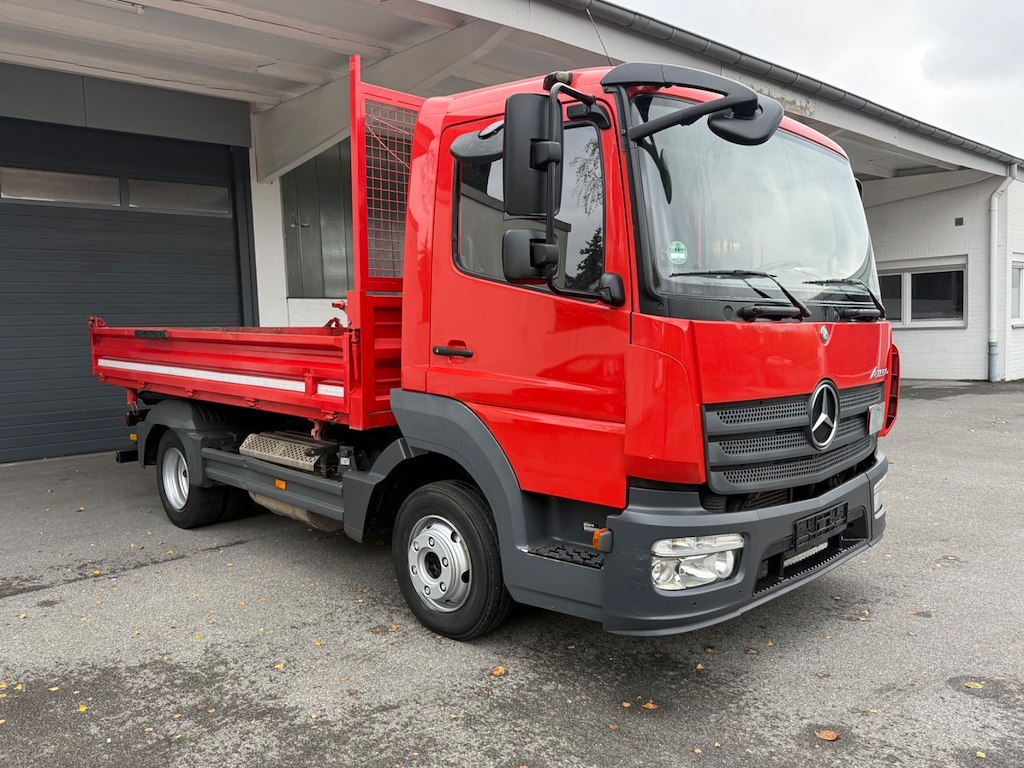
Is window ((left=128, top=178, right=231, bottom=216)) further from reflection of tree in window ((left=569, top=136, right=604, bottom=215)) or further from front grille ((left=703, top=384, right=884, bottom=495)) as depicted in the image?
front grille ((left=703, top=384, right=884, bottom=495))

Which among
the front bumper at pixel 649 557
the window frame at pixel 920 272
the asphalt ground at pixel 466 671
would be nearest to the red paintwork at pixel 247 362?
the asphalt ground at pixel 466 671

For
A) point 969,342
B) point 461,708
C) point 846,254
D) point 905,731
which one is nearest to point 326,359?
point 461,708

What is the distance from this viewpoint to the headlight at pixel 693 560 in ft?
9.28

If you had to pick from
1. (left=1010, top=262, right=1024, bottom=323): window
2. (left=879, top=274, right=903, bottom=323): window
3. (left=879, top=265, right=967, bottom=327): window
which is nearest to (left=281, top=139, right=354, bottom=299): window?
(left=879, top=265, right=967, bottom=327): window

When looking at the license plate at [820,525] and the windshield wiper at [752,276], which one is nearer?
the windshield wiper at [752,276]

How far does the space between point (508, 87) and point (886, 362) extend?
89.6 inches

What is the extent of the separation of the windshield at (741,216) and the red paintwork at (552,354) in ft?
0.41

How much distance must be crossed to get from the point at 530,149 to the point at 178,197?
8089 millimetres

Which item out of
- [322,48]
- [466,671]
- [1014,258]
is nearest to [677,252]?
[466,671]

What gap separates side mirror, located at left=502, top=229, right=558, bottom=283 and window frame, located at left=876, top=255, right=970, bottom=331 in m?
14.2

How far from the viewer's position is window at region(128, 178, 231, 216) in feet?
30.3

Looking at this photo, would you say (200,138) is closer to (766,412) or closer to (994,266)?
(766,412)

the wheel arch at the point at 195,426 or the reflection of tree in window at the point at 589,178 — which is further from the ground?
the reflection of tree in window at the point at 589,178

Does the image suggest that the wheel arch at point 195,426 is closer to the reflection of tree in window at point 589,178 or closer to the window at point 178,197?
the reflection of tree in window at point 589,178
